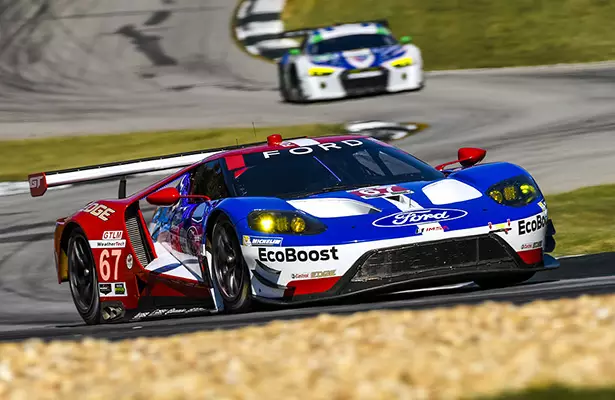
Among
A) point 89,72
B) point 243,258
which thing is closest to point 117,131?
point 89,72

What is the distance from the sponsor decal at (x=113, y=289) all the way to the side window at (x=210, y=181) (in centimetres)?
86

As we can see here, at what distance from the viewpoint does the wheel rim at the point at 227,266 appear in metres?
7.91

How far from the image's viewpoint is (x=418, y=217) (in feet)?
25.3

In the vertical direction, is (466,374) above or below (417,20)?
above

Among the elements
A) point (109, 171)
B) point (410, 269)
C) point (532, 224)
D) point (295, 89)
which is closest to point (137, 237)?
point (109, 171)

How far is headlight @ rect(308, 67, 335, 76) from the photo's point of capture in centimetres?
2106

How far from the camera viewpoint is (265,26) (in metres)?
30.4

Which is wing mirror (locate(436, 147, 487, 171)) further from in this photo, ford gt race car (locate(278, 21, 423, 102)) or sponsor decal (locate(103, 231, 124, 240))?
ford gt race car (locate(278, 21, 423, 102))

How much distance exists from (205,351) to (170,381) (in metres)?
0.95

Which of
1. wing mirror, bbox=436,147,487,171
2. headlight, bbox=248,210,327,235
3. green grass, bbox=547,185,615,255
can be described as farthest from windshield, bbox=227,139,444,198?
green grass, bbox=547,185,615,255

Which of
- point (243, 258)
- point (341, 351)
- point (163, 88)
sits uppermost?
point (341, 351)

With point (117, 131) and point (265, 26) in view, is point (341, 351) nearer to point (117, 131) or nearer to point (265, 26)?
point (117, 131)

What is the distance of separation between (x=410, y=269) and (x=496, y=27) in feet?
64.1

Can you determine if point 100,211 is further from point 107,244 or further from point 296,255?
point 296,255
